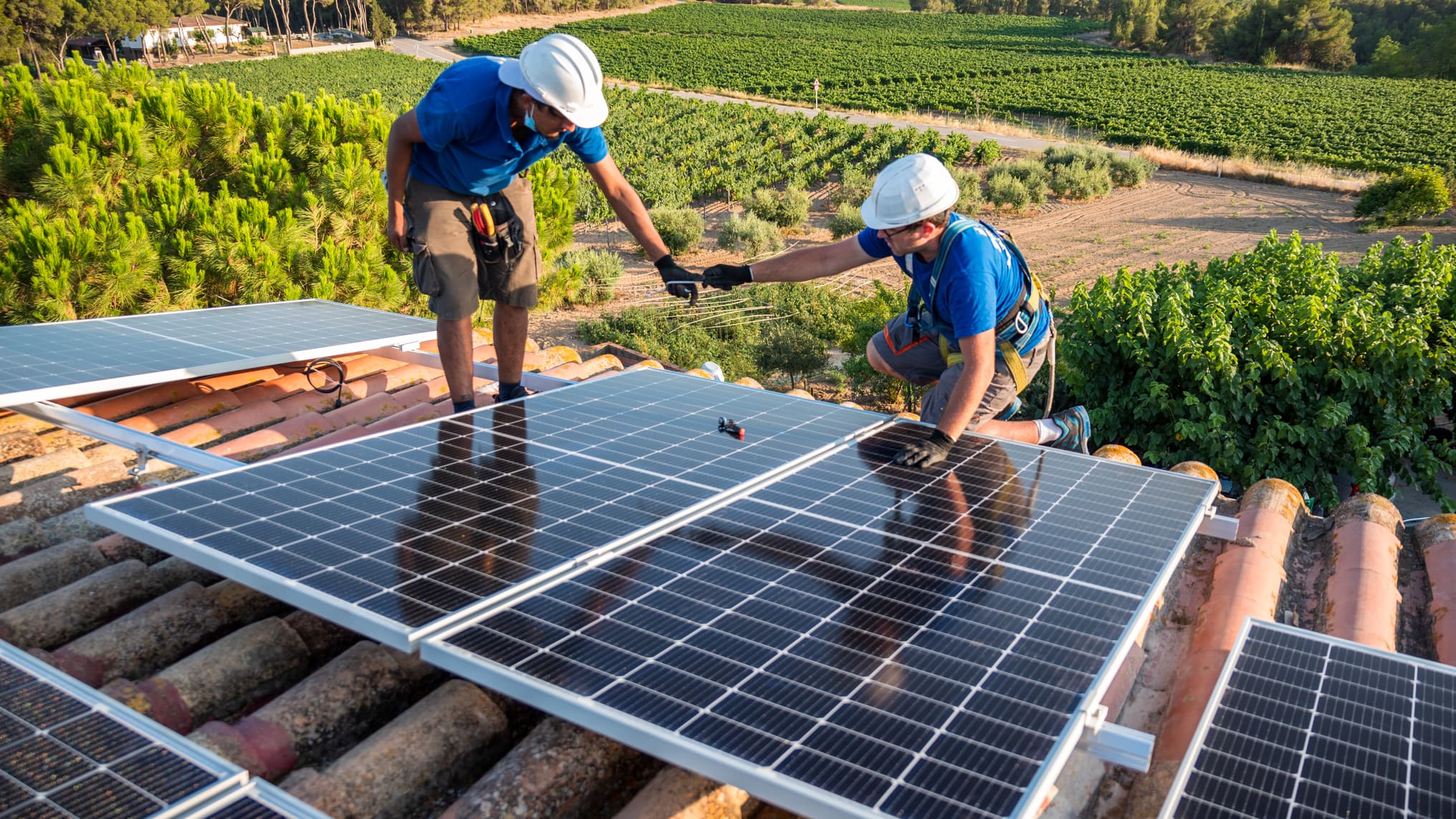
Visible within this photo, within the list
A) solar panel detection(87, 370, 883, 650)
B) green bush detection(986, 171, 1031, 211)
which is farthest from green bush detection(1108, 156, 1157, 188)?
solar panel detection(87, 370, 883, 650)

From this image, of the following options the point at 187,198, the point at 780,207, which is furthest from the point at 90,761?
the point at 780,207

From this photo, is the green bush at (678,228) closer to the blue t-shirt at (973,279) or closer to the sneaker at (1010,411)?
the sneaker at (1010,411)

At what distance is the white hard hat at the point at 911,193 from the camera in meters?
5.37

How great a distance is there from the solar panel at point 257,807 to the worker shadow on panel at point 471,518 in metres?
0.82

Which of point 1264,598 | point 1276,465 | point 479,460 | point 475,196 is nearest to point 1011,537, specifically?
point 1264,598

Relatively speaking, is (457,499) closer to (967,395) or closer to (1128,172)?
(967,395)

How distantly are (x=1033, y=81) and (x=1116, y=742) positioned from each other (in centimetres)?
8199

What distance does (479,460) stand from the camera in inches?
178

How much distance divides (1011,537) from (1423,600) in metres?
2.56

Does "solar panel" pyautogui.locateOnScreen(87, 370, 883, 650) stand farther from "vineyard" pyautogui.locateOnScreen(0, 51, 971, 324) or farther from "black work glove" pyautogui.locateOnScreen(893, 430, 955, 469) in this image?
"vineyard" pyautogui.locateOnScreen(0, 51, 971, 324)

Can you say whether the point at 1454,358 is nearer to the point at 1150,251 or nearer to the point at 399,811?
the point at 399,811

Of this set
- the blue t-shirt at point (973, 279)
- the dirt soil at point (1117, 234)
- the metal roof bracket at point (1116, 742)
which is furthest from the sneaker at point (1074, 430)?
the dirt soil at point (1117, 234)

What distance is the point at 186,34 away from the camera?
94812 mm

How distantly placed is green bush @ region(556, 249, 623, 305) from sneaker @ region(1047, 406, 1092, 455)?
57.3 feet
